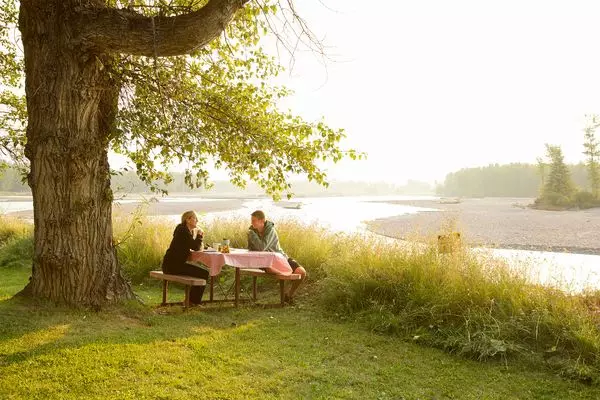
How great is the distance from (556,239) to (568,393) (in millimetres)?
22813

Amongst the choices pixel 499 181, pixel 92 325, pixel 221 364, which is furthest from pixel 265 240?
pixel 499 181

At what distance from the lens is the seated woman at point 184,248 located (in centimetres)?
861

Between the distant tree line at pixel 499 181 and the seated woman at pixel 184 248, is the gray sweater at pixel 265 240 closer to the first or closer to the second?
the seated woman at pixel 184 248

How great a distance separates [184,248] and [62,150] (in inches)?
104

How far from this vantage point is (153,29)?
618 centimetres

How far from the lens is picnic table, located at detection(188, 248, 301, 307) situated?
8352 mm

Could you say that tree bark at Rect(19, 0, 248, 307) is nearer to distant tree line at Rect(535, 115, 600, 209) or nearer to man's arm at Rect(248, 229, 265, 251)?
man's arm at Rect(248, 229, 265, 251)

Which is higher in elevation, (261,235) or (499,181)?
(499,181)

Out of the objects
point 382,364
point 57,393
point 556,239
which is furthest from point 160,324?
point 556,239

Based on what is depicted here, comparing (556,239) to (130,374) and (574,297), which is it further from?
(130,374)

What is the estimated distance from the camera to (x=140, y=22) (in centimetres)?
650

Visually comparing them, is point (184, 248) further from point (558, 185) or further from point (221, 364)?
point (558, 185)

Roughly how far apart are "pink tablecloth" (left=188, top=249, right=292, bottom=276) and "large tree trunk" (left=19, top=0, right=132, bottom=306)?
5.81 feet

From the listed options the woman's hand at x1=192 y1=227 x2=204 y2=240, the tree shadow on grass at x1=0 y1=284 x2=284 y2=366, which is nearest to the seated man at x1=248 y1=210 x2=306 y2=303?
the woman's hand at x1=192 y1=227 x2=204 y2=240
